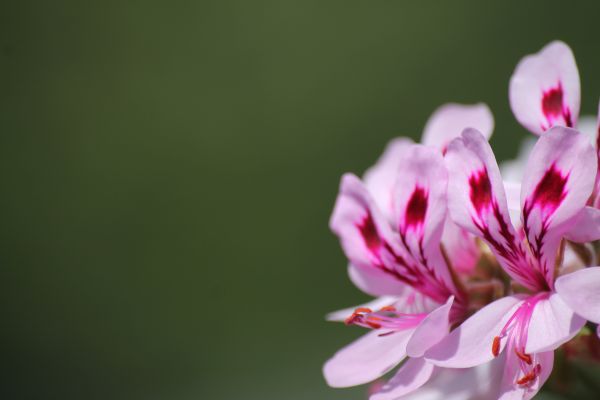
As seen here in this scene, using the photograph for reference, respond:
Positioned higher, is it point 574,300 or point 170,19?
point 170,19

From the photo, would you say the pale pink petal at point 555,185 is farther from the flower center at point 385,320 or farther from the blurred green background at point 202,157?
the blurred green background at point 202,157

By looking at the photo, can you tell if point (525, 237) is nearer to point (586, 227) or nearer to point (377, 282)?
point (586, 227)

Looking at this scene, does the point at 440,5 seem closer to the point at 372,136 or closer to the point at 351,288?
the point at 372,136

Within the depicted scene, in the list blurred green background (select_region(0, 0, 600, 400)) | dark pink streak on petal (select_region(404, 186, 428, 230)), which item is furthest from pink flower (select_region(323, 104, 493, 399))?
blurred green background (select_region(0, 0, 600, 400))

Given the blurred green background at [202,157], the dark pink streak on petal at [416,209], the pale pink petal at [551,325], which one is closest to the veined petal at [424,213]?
the dark pink streak on petal at [416,209]

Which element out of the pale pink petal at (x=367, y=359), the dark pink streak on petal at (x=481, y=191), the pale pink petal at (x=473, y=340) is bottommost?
the pale pink petal at (x=473, y=340)

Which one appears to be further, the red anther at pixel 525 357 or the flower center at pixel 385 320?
→ the flower center at pixel 385 320

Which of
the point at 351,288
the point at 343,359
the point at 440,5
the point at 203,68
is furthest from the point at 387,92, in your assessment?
the point at 343,359
